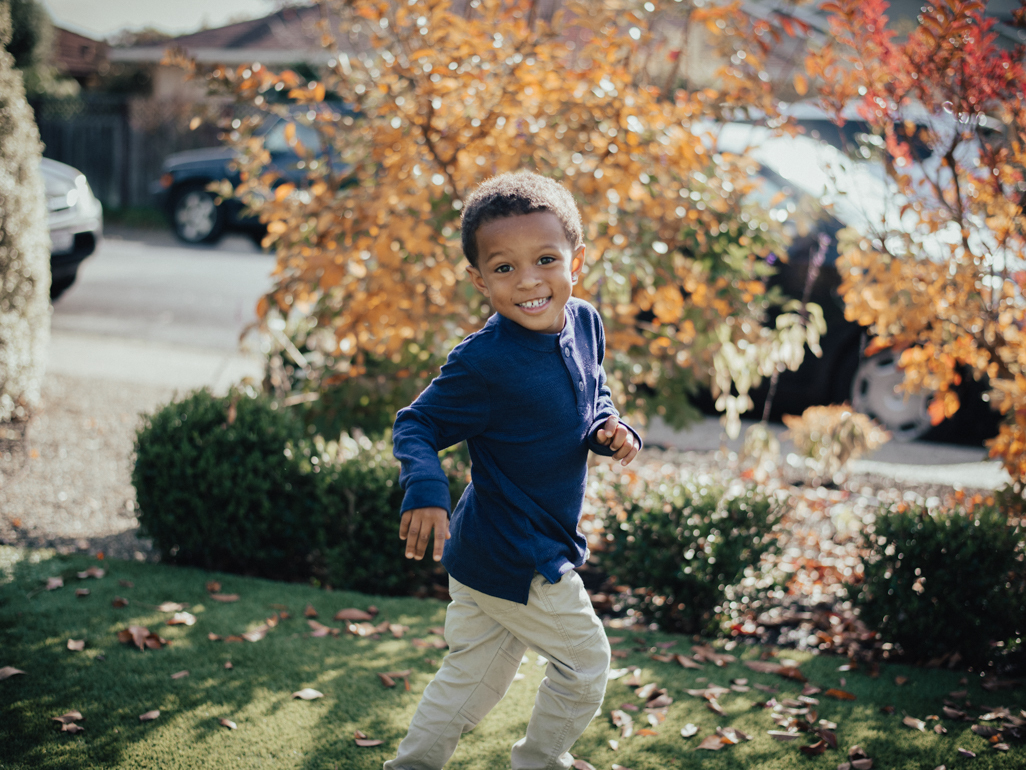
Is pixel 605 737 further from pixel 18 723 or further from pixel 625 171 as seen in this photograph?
pixel 625 171

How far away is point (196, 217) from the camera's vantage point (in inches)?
541

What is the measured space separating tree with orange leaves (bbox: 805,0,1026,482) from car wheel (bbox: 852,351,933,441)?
1.86 metres

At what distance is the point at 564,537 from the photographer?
2.05m

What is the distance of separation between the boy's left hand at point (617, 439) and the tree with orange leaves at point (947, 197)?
2.00 m

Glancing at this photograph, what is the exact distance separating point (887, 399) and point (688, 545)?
3187 mm

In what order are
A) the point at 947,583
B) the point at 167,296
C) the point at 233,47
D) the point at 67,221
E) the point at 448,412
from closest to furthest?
the point at 448,412 < the point at 947,583 < the point at 67,221 < the point at 167,296 < the point at 233,47

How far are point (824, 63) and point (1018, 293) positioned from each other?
51.3 inches

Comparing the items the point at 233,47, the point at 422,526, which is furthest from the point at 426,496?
the point at 233,47

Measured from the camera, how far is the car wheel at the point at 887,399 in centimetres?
564

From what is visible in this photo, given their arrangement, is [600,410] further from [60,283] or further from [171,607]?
[60,283]

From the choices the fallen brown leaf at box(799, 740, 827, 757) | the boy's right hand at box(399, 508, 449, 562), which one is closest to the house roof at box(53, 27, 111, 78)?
the boy's right hand at box(399, 508, 449, 562)

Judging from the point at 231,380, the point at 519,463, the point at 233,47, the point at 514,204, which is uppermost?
the point at 233,47

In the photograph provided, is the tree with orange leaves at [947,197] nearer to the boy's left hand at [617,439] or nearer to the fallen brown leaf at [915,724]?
the fallen brown leaf at [915,724]

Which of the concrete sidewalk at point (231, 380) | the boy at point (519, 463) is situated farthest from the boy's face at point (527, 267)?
the concrete sidewalk at point (231, 380)
